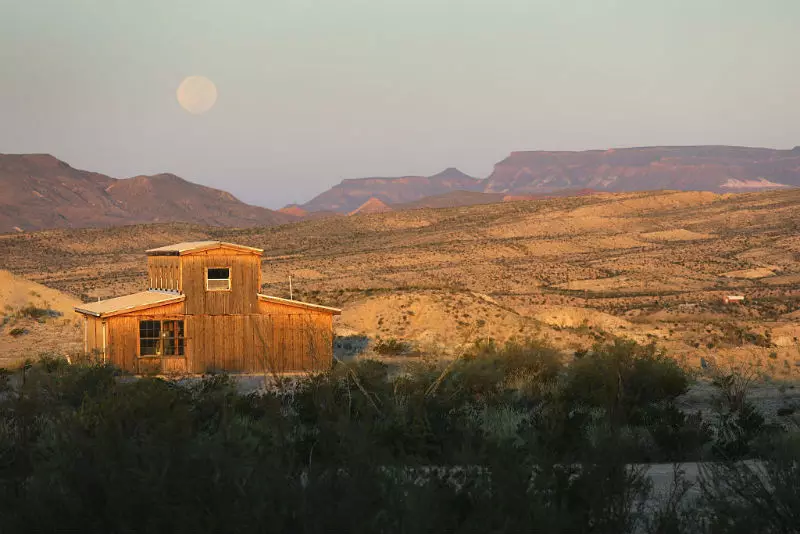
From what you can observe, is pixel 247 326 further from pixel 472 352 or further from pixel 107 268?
pixel 107 268

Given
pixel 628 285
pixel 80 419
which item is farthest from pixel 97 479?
pixel 628 285

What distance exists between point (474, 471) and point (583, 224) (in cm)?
10241

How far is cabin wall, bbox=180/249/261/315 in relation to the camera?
29938mm

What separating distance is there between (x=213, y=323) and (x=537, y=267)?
52739 mm

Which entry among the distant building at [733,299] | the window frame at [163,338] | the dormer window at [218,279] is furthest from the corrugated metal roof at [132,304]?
the distant building at [733,299]

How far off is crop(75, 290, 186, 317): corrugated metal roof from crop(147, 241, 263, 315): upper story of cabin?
44 centimetres

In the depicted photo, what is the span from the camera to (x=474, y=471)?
7730 millimetres

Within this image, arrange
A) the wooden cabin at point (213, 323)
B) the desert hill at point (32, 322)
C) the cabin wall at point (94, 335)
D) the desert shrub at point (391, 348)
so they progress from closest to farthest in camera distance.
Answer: the cabin wall at point (94, 335) < the wooden cabin at point (213, 323) < the desert shrub at point (391, 348) < the desert hill at point (32, 322)

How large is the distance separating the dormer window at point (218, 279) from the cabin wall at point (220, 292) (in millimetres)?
102

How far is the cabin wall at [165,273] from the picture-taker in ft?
99.3

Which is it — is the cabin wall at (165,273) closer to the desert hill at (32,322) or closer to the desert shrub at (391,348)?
the desert hill at (32,322)

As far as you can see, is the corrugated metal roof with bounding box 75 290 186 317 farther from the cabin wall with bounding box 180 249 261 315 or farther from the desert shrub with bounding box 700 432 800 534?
the desert shrub with bounding box 700 432 800 534

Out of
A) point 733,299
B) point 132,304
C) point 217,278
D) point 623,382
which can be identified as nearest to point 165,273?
point 132,304

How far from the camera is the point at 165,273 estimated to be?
3162 centimetres
